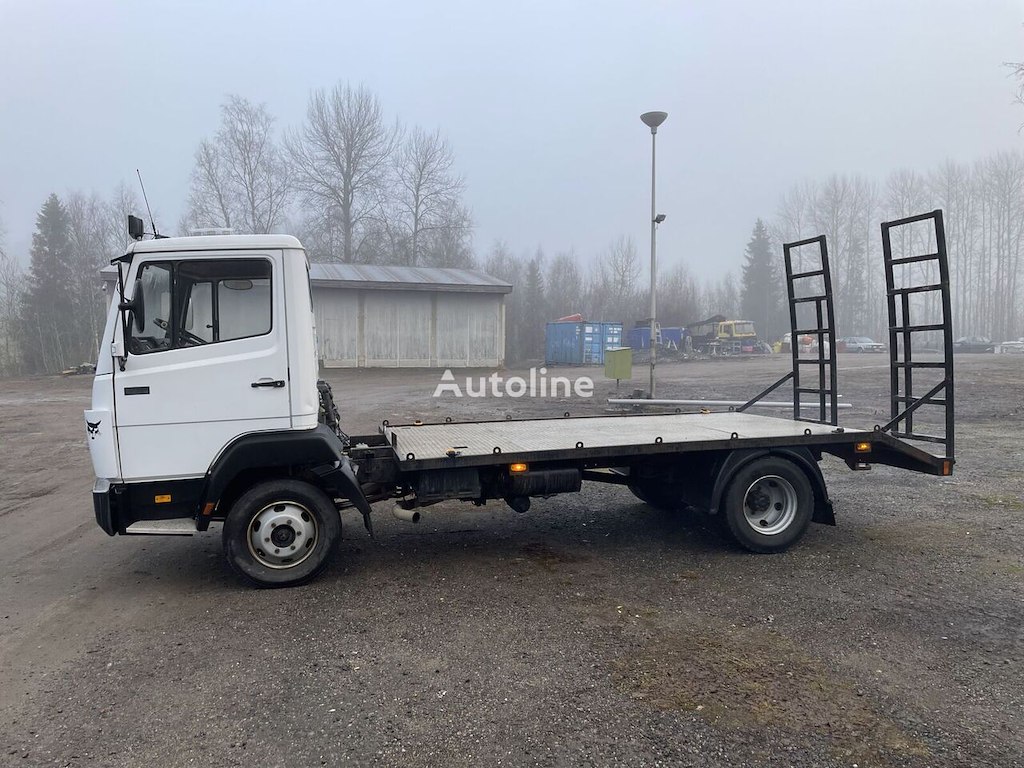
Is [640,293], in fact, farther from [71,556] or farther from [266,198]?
[71,556]

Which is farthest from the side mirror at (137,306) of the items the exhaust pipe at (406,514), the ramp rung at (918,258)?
the ramp rung at (918,258)

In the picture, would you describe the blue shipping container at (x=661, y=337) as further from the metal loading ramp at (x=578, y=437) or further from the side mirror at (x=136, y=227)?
the side mirror at (x=136, y=227)

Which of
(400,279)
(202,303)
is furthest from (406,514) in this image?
(400,279)

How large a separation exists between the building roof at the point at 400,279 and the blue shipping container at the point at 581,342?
23.1 ft

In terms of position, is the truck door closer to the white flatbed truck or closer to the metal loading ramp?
the white flatbed truck

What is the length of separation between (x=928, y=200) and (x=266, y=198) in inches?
2843

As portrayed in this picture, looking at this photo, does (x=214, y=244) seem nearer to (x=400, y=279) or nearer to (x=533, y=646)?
(x=533, y=646)

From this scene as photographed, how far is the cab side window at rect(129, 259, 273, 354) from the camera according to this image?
4.98 meters

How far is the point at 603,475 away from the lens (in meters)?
6.37

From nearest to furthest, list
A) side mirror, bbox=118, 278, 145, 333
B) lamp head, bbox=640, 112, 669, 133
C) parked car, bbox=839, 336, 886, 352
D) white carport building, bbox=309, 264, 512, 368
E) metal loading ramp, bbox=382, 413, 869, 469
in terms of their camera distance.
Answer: side mirror, bbox=118, 278, 145, 333, metal loading ramp, bbox=382, 413, 869, 469, lamp head, bbox=640, 112, 669, 133, white carport building, bbox=309, 264, 512, 368, parked car, bbox=839, 336, 886, 352

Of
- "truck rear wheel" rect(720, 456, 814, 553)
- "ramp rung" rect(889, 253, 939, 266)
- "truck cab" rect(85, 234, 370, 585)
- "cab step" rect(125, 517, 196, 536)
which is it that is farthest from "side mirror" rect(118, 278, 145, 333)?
"ramp rung" rect(889, 253, 939, 266)

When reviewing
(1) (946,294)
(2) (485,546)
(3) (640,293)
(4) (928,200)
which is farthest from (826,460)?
(4) (928,200)

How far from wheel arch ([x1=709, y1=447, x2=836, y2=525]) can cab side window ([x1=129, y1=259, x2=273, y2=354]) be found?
4.07m

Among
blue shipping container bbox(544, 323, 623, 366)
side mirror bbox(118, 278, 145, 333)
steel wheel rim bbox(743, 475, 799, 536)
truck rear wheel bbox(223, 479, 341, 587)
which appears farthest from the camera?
blue shipping container bbox(544, 323, 623, 366)
